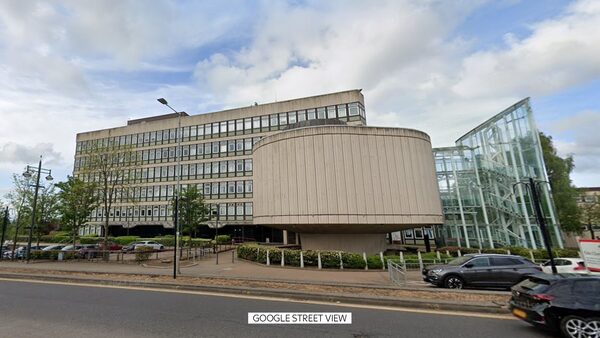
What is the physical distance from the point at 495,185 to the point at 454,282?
71.1 feet

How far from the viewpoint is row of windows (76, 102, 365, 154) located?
41562mm

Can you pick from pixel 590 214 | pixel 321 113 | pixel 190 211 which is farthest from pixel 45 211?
pixel 590 214

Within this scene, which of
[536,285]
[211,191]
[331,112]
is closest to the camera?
[536,285]

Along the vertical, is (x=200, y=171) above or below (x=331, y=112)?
below

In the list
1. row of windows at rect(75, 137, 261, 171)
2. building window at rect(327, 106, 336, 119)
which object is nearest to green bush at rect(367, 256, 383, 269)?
building window at rect(327, 106, 336, 119)

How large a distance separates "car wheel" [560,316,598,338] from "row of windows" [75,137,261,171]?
42372 mm

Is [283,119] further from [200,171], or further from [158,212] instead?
[158,212]

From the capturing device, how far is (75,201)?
25.8m

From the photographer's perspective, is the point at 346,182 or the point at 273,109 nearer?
the point at 346,182

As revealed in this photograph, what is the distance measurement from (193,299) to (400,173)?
56.8 feet

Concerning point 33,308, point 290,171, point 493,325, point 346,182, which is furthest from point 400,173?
point 33,308

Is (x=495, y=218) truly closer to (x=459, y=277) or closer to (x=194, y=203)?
(x=459, y=277)

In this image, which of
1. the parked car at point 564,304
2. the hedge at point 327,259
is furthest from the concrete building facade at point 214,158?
the parked car at point 564,304

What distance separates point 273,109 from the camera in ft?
150
